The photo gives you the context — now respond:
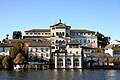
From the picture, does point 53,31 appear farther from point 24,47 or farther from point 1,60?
point 1,60

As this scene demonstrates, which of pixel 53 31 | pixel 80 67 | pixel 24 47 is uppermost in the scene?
pixel 53 31

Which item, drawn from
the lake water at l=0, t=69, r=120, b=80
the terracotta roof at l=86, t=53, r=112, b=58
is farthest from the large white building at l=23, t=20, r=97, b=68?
the lake water at l=0, t=69, r=120, b=80

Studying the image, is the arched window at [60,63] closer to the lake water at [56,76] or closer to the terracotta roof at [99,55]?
the terracotta roof at [99,55]

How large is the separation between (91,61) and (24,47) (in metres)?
25.7

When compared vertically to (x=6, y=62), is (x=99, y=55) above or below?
above

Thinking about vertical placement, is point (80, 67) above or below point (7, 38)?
below

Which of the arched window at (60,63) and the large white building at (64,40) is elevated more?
the large white building at (64,40)

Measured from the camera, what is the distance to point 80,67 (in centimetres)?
10500

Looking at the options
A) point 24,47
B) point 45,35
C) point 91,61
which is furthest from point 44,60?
point 45,35

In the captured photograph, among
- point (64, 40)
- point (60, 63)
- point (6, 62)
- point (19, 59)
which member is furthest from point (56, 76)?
point (64, 40)

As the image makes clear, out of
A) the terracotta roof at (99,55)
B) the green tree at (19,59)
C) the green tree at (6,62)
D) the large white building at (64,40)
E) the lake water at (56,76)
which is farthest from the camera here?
the terracotta roof at (99,55)

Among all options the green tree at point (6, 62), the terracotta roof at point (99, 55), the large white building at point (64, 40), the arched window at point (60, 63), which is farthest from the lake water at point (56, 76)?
the terracotta roof at point (99, 55)

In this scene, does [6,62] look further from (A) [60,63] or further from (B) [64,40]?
(B) [64,40]

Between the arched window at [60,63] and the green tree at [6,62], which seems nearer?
the green tree at [6,62]
